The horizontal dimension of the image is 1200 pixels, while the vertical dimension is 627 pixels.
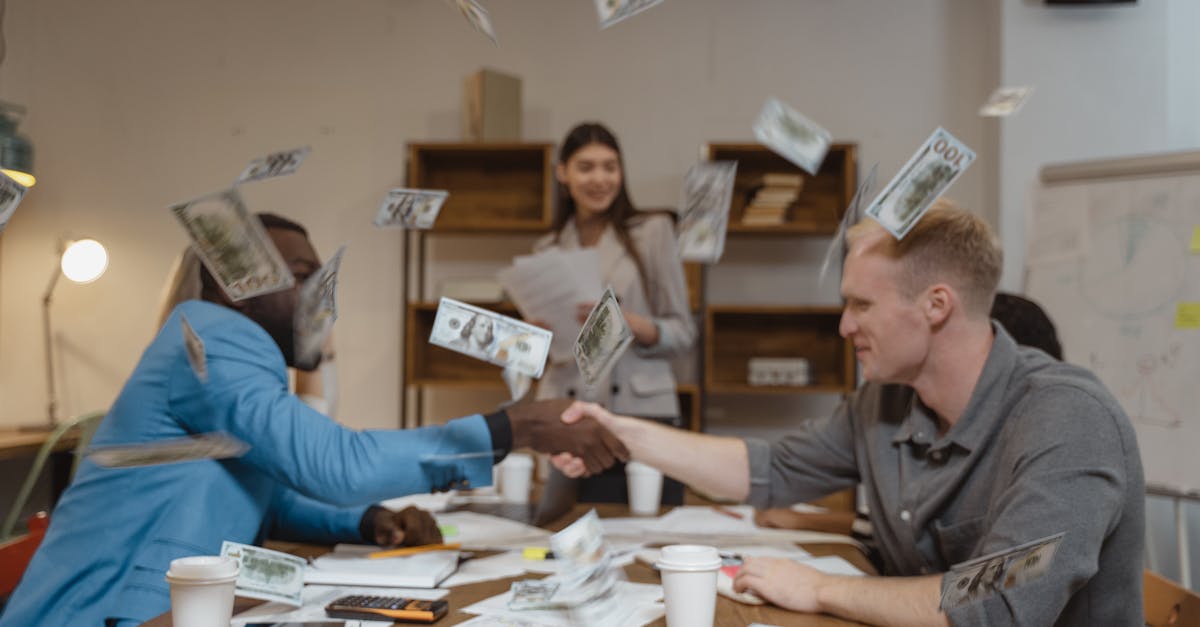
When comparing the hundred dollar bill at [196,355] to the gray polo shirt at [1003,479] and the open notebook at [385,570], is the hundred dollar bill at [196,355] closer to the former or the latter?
the open notebook at [385,570]

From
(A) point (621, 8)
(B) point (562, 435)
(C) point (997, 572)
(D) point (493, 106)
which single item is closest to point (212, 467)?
(B) point (562, 435)

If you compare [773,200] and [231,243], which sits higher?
[773,200]

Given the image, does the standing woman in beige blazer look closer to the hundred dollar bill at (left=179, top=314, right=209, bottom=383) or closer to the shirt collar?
the shirt collar

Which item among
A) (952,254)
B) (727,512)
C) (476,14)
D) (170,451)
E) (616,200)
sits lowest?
(727,512)

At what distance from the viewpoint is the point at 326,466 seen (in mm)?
1421

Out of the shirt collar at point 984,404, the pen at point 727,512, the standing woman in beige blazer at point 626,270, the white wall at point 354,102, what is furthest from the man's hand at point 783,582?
the white wall at point 354,102

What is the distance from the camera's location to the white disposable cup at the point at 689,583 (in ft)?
3.59

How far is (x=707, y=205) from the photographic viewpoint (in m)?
1.84

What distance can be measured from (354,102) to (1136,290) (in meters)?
3.13

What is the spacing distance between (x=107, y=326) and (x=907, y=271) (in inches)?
153

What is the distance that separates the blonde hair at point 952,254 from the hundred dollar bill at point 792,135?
0.24m

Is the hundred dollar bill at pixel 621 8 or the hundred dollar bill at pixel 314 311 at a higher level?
the hundred dollar bill at pixel 621 8

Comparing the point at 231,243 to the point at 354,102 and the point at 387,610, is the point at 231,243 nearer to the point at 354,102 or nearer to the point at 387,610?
the point at 387,610

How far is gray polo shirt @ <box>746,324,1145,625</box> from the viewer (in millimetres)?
1237
